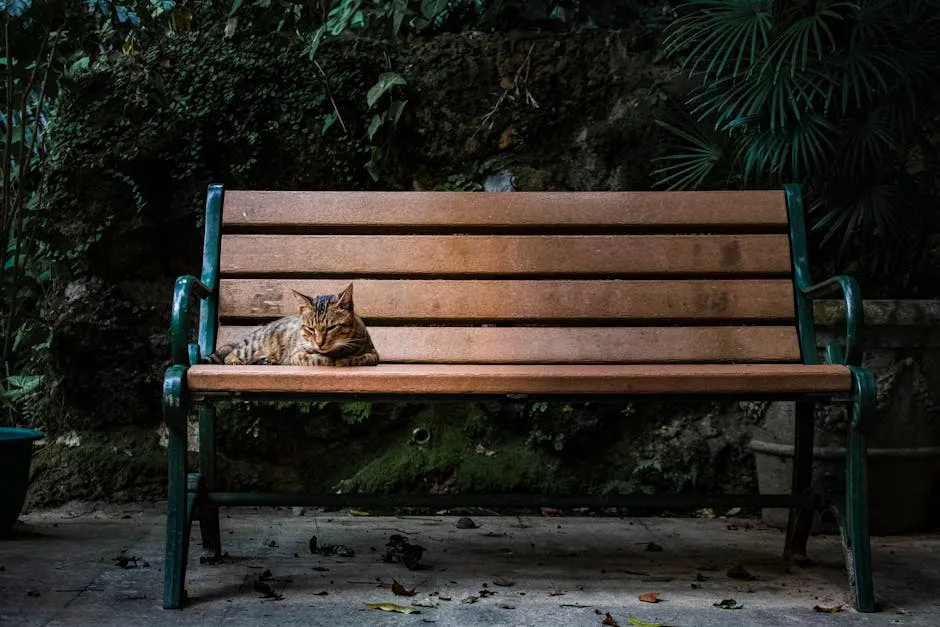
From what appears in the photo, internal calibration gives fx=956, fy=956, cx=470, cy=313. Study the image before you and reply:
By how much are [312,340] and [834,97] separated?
2.52 meters

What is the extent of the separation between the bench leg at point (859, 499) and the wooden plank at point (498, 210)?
0.91m

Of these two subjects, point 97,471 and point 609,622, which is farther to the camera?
point 97,471

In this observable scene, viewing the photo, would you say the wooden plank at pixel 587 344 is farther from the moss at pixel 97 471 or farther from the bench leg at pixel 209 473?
the moss at pixel 97 471

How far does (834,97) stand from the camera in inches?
162

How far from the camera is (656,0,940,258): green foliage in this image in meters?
3.90

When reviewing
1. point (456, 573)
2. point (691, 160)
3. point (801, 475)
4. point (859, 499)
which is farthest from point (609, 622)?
point (691, 160)

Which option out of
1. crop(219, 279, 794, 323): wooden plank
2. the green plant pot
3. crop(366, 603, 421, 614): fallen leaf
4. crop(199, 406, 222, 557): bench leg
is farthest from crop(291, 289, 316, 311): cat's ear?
the green plant pot

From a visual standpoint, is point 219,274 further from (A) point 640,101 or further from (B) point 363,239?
(A) point 640,101

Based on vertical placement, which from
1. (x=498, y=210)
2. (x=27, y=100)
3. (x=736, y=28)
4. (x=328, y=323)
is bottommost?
(x=328, y=323)

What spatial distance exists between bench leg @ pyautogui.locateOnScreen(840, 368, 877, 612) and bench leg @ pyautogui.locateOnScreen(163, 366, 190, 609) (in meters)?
1.90

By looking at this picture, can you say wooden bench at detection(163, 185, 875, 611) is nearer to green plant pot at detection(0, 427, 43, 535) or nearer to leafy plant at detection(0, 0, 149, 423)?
green plant pot at detection(0, 427, 43, 535)

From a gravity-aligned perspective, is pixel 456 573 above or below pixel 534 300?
below

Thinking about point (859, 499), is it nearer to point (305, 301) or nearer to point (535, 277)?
point (535, 277)

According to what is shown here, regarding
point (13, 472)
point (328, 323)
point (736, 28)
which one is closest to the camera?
point (328, 323)
